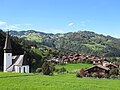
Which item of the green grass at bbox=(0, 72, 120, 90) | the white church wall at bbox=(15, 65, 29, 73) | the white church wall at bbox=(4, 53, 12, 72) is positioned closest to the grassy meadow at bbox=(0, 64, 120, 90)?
the green grass at bbox=(0, 72, 120, 90)

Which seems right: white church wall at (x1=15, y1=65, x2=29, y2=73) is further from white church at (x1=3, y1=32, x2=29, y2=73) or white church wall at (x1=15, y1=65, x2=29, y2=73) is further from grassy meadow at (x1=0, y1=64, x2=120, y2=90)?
grassy meadow at (x1=0, y1=64, x2=120, y2=90)

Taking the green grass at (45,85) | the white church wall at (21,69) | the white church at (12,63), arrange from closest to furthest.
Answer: the green grass at (45,85) < the white church wall at (21,69) < the white church at (12,63)

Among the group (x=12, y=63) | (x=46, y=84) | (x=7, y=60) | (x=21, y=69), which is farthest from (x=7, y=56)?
(x=46, y=84)

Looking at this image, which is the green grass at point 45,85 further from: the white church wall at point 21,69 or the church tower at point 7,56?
the church tower at point 7,56

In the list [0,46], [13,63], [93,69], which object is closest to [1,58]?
[0,46]

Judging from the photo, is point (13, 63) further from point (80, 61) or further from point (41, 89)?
point (80, 61)

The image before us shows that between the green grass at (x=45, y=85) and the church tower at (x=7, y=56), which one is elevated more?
the church tower at (x=7, y=56)

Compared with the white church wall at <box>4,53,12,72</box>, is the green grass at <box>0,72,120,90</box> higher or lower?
lower

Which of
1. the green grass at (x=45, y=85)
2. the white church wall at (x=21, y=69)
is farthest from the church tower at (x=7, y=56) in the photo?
the green grass at (x=45, y=85)

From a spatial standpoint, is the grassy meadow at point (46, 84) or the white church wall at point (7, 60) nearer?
the grassy meadow at point (46, 84)

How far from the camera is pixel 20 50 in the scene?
115 metres

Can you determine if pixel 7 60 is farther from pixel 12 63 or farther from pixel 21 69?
pixel 21 69

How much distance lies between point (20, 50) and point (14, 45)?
3.53 meters

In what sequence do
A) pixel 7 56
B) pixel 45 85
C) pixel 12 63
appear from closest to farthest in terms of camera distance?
1. pixel 45 85
2. pixel 7 56
3. pixel 12 63
